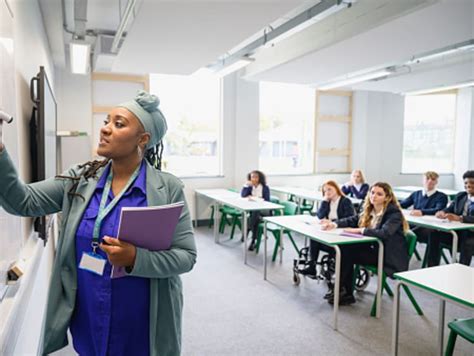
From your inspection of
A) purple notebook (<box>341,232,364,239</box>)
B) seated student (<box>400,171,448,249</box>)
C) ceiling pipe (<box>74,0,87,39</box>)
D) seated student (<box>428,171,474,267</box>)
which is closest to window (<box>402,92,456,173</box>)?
seated student (<box>400,171,448,249</box>)

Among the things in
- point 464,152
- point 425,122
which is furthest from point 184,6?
point 464,152

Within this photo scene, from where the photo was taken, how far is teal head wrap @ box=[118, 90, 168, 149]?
51.7 inches

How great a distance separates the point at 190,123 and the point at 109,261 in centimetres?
614

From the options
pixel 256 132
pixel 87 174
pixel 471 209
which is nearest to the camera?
pixel 87 174

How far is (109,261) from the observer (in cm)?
116

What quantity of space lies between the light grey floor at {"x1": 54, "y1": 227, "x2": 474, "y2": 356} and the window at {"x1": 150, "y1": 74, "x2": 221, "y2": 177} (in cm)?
296

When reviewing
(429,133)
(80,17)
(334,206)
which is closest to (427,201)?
(334,206)

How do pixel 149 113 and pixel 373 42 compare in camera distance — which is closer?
pixel 149 113

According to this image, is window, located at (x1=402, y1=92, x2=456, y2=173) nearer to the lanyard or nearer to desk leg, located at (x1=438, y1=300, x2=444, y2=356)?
desk leg, located at (x1=438, y1=300, x2=444, y2=356)

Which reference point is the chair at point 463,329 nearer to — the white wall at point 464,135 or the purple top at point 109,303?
the purple top at point 109,303

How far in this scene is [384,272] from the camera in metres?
3.47

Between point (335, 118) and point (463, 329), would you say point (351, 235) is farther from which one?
point (335, 118)

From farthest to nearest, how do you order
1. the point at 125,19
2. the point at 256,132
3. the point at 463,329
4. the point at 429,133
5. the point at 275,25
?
the point at 429,133
the point at 256,132
the point at 275,25
the point at 125,19
the point at 463,329

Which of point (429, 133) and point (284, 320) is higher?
point (429, 133)
